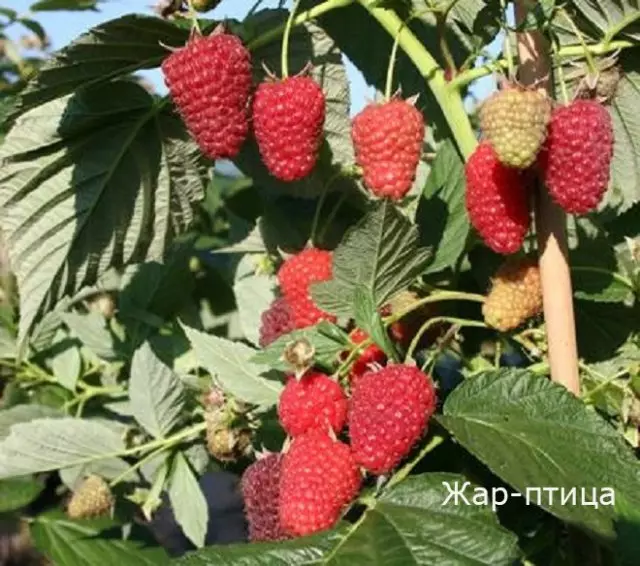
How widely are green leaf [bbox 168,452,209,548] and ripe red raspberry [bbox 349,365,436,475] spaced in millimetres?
602

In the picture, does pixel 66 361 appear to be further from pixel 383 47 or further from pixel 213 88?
pixel 213 88

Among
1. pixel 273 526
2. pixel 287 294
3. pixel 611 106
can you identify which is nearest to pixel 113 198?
pixel 287 294

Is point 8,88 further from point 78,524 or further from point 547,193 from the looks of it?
point 78,524

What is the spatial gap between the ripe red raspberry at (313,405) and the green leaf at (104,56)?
0.35m

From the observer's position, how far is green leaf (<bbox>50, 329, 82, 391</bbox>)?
1.85 meters

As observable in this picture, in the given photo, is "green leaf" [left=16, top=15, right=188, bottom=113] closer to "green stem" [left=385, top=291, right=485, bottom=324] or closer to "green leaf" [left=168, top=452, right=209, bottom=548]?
"green stem" [left=385, top=291, right=485, bottom=324]

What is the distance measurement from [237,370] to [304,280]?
16 cm

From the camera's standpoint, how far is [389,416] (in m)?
0.94

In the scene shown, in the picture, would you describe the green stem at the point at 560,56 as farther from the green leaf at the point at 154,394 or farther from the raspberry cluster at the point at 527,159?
the green leaf at the point at 154,394

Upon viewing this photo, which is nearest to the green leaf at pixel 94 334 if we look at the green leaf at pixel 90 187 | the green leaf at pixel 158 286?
the green leaf at pixel 158 286

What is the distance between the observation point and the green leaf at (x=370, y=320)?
0.99m

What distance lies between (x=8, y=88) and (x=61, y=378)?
2.41ft

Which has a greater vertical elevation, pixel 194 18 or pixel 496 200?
pixel 194 18

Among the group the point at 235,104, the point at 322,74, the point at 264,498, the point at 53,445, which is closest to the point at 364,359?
the point at 264,498
